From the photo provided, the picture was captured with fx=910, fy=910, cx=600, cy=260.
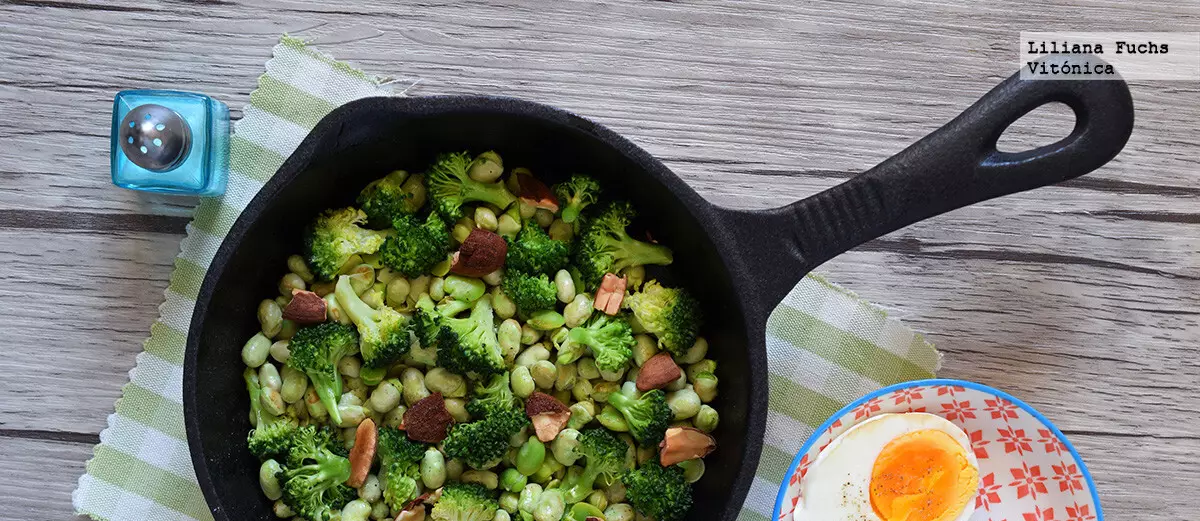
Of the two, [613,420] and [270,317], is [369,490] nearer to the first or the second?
[270,317]

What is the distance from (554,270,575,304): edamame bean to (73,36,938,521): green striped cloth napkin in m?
0.48

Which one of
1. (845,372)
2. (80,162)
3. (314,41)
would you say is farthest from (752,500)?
(80,162)

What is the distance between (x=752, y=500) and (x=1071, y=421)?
0.80 metres

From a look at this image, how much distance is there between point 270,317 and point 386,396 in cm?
29

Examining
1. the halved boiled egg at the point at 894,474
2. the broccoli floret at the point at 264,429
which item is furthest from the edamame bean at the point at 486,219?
the halved boiled egg at the point at 894,474

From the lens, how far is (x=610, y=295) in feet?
6.01

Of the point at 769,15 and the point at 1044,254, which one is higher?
the point at 769,15

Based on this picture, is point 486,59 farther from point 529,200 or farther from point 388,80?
point 529,200

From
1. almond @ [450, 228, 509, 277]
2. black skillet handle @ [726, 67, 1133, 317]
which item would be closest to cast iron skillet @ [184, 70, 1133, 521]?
black skillet handle @ [726, 67, 1133, 317]

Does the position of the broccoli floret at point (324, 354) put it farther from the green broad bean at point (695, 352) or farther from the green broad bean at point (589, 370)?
the green broad bean at point (695, 352)

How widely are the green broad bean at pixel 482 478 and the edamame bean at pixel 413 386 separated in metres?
0.18

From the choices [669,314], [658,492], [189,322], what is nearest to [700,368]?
[669,314]

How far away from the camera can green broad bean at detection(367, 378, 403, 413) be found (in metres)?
1.81

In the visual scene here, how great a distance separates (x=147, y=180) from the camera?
1.95 m
